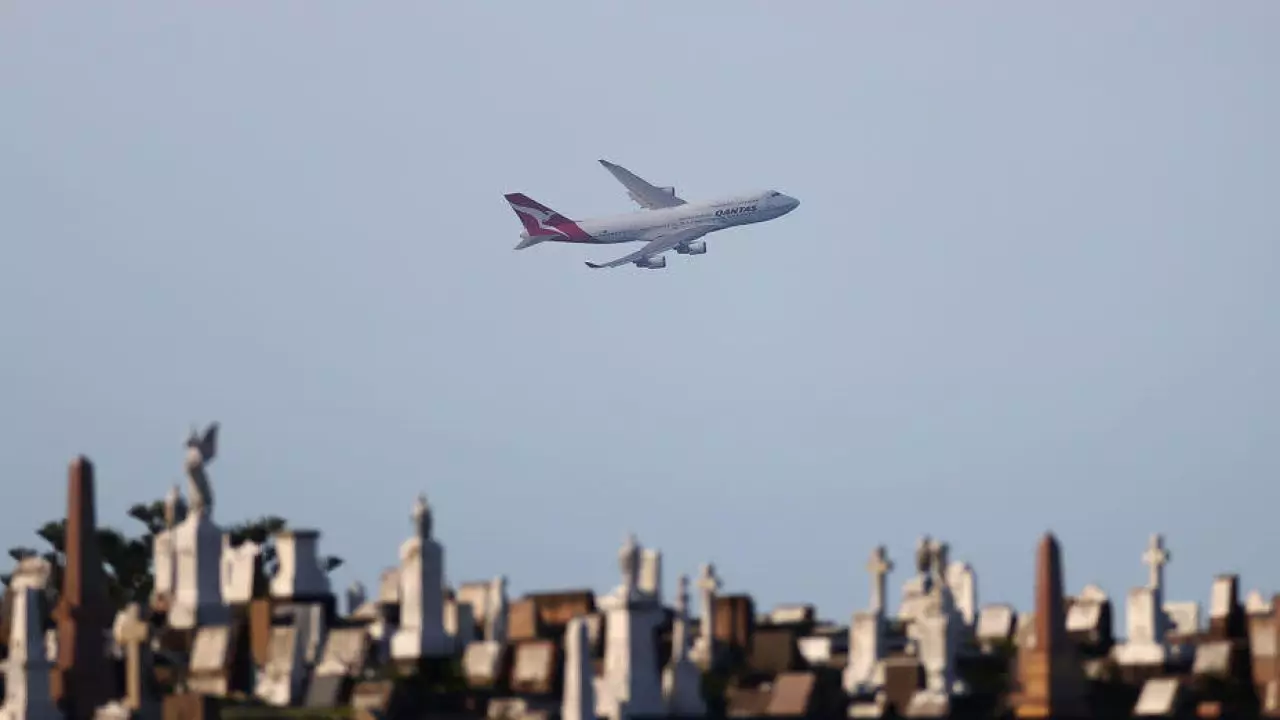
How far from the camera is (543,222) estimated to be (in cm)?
17275

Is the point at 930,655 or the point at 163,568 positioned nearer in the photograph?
the point at 930,655

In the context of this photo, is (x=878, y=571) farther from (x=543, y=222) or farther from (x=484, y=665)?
(x=543, y=222)

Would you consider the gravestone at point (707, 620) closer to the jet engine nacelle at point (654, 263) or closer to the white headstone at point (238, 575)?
the white headstone at point (238, 575)

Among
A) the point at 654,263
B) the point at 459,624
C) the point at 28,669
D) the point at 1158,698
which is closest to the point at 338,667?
the point at 459,624

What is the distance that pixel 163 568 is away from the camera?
89750mm

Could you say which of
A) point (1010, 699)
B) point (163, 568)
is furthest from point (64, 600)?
point (1010, 699)

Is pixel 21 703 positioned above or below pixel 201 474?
below

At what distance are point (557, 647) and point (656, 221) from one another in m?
87.2

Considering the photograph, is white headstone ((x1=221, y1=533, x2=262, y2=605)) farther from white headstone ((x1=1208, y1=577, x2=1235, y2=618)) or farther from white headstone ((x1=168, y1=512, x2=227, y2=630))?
white headstone ((x1=1208, y1=577, x2=1235, y2=618))

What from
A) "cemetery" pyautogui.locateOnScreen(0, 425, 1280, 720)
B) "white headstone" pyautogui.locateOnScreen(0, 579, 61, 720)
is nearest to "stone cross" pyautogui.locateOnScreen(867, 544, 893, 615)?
"cemetery" pyautogui.locateOnScreen(0, 425, 1280, 720)

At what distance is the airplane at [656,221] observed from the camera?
167 meters

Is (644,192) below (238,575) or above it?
above

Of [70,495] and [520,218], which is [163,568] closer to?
[70,495]

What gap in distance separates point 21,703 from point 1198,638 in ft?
93.2
